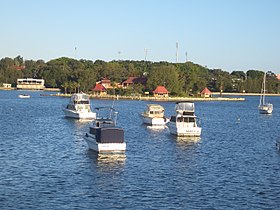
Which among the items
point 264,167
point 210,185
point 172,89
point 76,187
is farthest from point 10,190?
point 172,89

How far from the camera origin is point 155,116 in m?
70.8

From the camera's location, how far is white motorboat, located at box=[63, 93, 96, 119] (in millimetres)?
78000

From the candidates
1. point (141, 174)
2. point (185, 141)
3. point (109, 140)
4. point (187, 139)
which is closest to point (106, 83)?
point (187, 139)

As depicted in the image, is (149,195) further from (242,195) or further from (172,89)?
(172,89)

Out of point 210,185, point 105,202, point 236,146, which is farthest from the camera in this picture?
point 236,146

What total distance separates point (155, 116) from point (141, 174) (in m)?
36.0

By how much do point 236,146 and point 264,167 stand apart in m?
13.1

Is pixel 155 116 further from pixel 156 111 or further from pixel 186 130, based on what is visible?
pixel 186 130

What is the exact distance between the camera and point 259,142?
2228 inches

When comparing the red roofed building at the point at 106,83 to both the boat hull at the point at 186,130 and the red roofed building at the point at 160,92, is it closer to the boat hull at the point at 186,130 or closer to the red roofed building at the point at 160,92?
the red roofed building at the point at 160,92

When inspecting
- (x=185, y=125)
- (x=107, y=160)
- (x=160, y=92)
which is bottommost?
(x=107, y=160)

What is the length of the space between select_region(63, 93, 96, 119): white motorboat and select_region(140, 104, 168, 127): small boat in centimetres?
960

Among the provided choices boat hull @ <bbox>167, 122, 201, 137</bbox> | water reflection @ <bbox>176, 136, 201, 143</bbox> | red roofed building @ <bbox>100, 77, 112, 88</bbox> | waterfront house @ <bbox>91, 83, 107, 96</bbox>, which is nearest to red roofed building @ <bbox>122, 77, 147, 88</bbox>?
red roofed building @ <bbox>100, 77, 112, 88</bbox>

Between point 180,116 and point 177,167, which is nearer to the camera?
point 177,167
